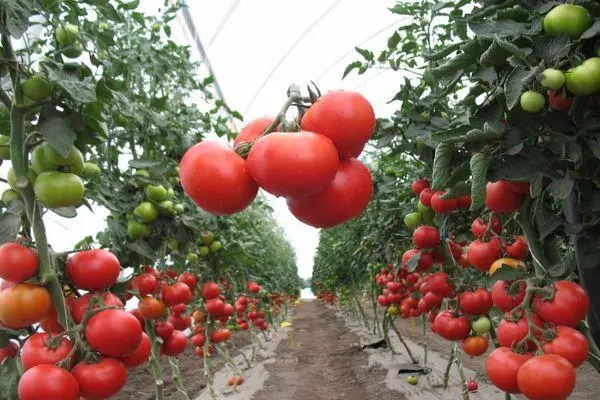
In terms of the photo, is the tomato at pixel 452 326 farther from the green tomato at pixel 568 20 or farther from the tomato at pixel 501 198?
the green tomato at pixel 568 20

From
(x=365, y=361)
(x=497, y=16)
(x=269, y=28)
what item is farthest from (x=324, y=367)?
(x=497, y=16)

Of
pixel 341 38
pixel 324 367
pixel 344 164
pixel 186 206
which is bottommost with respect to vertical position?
pixel 324 367

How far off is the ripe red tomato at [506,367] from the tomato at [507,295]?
7.2 inches

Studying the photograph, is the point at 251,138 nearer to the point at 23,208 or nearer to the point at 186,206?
the point at 23,208

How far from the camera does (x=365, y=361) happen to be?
6820 mm

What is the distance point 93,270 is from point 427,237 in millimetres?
1395

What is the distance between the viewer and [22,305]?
1.05 metres

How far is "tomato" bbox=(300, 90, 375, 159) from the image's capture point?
637mm

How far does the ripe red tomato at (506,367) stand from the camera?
110 cm

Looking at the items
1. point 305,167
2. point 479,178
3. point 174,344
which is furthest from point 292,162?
point 174,344

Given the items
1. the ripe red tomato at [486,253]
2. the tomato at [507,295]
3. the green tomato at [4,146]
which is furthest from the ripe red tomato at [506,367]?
the green tomato at [4,146]

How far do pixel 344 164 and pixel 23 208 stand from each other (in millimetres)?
883

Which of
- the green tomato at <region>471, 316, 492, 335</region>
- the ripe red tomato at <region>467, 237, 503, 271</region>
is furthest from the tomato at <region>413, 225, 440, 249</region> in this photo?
the ripe red tomato at <region>467, 237, 503, 271</region>

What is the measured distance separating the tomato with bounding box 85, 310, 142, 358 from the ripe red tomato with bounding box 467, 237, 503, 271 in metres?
1.07
